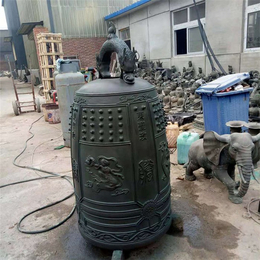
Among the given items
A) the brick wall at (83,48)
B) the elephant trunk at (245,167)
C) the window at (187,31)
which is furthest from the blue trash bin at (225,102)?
the brick wall at (83,48)

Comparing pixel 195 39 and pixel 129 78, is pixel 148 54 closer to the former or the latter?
pixel 195 39

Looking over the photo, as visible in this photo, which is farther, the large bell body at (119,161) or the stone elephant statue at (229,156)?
the stone elephant statue at (229,156)

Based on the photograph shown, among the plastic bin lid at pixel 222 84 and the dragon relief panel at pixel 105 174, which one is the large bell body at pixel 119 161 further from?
the plastic bin lid at pixel 222 84

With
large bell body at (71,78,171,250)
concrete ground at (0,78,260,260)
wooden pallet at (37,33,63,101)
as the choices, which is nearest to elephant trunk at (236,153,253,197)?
concrete ground at (0,78,260,260)

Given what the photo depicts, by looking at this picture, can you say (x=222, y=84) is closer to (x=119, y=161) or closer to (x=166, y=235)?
(x=166, y=235)

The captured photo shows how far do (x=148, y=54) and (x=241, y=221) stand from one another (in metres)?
11.7

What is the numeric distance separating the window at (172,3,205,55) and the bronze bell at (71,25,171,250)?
29.0 ft

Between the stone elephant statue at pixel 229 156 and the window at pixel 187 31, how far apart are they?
7797 millimetres

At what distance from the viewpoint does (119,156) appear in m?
2.01

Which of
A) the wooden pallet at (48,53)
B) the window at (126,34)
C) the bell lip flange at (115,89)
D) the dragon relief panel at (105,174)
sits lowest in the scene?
the dragon relief panel at (105,174)

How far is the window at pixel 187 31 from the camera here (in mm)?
9891

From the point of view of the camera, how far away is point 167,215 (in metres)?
2.45

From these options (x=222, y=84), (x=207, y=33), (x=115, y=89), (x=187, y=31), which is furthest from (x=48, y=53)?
(x=115, y=89)

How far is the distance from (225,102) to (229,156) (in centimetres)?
180
